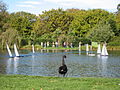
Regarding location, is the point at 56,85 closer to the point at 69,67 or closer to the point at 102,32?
the point at 69,67

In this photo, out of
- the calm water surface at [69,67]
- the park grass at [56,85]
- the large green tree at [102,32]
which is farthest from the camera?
the large green tree at [102,32]

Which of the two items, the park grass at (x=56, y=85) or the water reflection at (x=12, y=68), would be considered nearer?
the park grass at (x=56, y=85)

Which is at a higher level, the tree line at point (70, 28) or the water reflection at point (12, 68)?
the tree line at point (70, 28)

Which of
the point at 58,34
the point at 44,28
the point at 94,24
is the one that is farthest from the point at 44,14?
the point at 94,24

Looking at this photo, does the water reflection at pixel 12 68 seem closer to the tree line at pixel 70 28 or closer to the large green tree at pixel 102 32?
the tree line at pixel 70 28

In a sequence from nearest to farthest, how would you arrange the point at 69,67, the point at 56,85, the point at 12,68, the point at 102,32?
the point at 56,85, the point at 12,68, the point at 69,67, the point at 102,32

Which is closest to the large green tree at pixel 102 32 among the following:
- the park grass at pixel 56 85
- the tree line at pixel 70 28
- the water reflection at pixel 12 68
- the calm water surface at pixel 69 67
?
the tree line at pixel 70 28

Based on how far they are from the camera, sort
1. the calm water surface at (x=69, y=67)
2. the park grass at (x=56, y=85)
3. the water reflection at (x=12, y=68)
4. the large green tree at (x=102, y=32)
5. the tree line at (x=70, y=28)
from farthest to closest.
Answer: the tree line at (x=70, y=28) < the large green tree at (x=102, y=32) < the water reflection at (x=12, y=68) < the calm water surface at (x=69, y=67) < the park grass at (x=56, y=85)

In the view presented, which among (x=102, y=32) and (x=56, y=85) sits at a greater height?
(x=102, y=32)

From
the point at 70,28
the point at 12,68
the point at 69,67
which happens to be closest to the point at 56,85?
the point at 12,68

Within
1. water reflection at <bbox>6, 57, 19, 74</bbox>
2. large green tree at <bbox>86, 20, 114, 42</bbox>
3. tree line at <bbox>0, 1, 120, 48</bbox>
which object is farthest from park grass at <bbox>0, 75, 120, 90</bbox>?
large green tree at <bbox>86, 20, 114, 42</bbox>

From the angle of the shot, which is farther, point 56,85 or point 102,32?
point 102,32

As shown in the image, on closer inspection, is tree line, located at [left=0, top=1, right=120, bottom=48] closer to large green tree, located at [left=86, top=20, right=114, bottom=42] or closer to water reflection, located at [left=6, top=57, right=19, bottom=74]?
large green tree, located at [left=86, top=20, right=114, bottom=42]

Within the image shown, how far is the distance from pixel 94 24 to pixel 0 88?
60754 millimetres
